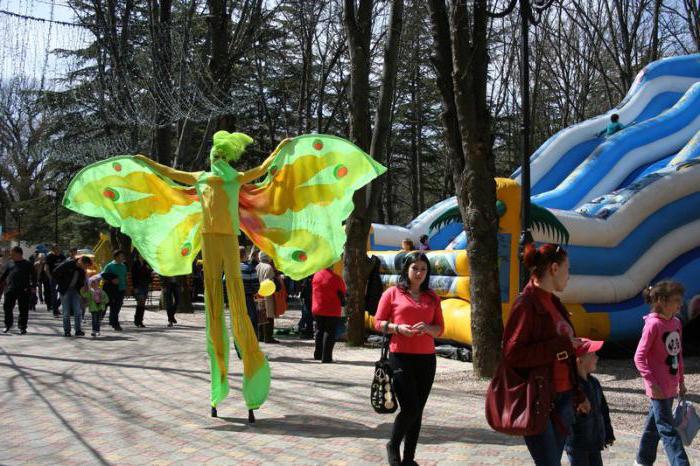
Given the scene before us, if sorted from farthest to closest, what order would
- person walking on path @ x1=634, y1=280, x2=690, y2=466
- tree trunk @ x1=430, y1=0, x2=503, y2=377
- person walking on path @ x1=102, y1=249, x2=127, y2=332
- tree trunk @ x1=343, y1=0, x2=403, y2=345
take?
1. person walking on path @ x1=102, y1=249, x2=127, y2=332
2. tree trunk @ x1=343, y1=0, x2=403, y2=345
3. tree trunk @ x1=430, y1=0, x2=503, y2=377
4. person walking on path @ x1=634, y1=280, x2=690, y2=466

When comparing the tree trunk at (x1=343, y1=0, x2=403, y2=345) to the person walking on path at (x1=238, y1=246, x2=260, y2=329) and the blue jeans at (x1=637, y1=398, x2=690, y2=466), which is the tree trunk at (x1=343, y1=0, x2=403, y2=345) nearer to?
the person walking on path at (x1=238, y1=246, x2=260, y2=329)

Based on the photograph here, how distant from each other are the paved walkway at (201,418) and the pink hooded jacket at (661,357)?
83 cm

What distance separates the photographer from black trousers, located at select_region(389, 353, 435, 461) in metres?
4.98

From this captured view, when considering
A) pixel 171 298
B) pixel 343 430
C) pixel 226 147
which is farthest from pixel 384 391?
pixel 171 298

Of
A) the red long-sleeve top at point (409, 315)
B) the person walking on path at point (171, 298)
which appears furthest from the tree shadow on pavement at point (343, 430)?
the person walking on path at point (171, 298)

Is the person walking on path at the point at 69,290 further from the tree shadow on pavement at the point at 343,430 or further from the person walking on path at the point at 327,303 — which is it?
the tree shadow on pavement at the point at 343,430

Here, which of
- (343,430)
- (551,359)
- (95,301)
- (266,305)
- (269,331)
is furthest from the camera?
(95,301)

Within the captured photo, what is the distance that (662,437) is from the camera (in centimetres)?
489

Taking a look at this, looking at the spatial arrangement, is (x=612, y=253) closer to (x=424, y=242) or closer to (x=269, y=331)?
(x=424, y=242)

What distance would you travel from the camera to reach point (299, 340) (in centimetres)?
1398

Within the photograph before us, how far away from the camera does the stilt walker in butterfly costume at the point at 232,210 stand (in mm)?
6656

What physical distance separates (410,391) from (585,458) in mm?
1381

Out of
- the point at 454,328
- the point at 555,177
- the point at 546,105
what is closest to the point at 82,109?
the point at 555,177

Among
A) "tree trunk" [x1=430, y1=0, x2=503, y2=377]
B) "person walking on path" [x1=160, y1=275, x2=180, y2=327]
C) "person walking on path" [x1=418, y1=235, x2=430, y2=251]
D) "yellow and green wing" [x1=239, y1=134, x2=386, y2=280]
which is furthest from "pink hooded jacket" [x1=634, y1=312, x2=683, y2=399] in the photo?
"person walking on path" [x1=160, y1=275, x2=180, y2=327]
